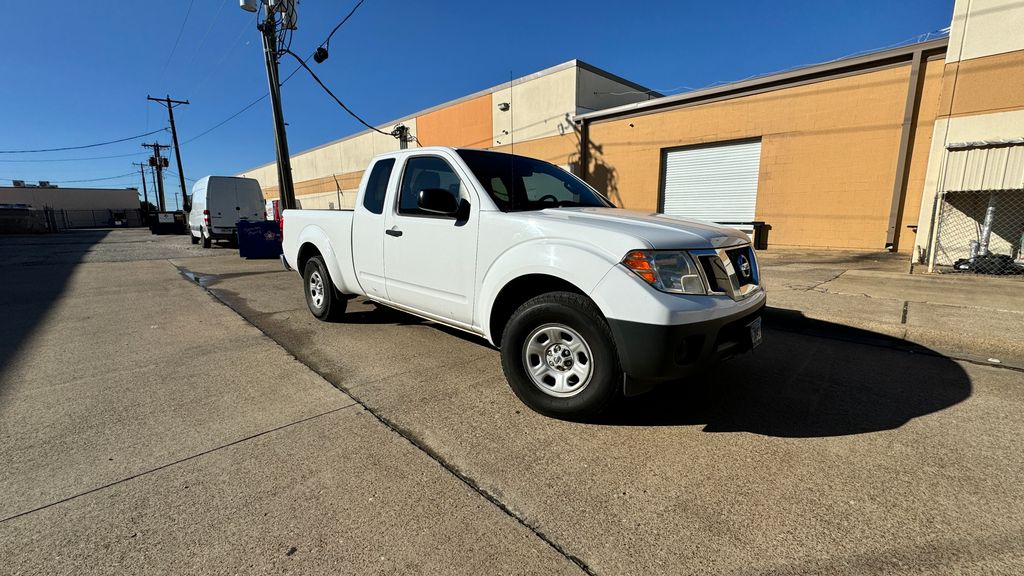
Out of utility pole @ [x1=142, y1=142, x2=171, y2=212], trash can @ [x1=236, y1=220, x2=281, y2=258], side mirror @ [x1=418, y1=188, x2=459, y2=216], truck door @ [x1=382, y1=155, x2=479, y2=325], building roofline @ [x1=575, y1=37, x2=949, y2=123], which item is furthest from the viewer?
utility pole @ [x1=142, y1=142, x2=171, y2=212]

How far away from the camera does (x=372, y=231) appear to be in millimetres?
4457

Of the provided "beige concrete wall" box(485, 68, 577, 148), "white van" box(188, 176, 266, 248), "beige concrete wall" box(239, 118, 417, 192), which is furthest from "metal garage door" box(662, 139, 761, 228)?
"white van" box(188, 176, 266, 248)

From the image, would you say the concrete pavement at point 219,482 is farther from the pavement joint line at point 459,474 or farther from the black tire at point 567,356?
the black tire at point 567,356

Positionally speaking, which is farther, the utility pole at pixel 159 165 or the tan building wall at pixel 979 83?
the utility pole at pixel 159 165

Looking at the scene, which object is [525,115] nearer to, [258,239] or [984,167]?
[258,239]

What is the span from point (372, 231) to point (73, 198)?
96.7 metres

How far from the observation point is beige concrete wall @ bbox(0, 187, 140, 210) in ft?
223

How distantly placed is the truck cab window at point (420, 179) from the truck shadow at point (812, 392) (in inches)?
91.5

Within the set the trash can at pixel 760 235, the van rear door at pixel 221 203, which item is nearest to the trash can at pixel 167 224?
the van rear door at pixel 221 203

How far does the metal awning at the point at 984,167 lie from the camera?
772 cm

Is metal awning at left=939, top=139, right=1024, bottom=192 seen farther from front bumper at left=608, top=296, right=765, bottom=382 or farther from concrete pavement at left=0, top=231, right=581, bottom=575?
concrete pavement at left=0, top=231, right=581, bottom=575

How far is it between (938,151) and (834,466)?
32.2ft

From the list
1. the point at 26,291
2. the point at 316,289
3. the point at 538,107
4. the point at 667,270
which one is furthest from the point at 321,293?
the point at 538,107

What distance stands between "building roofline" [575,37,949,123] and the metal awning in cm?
289
